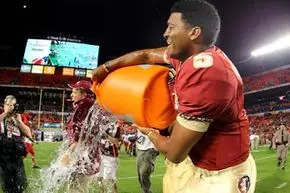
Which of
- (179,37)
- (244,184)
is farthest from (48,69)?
(244,184)

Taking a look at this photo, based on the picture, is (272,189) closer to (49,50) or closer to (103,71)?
(103,71)

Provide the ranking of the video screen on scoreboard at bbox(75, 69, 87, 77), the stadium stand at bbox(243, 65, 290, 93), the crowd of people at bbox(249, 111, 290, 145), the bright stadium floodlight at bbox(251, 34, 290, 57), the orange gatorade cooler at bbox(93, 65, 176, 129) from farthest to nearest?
the stadium stand at bbox(243, 65, 290, 93) < the video screen on scoreboard at bbox(75, 69, 87, 77) < the bright stadium floodlight at bbox(251, 34, 290, 57) < the crowd of people at bbox(249, 111, 290, 145) < the orange gatorade cooler at bbox(93, 65, 176, 129)

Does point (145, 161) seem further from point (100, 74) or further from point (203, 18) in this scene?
point (203, 18)

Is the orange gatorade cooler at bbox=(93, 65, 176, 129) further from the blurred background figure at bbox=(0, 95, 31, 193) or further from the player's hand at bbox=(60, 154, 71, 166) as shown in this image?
the blurred background figure at bbox=(0, 95, 31, 193)

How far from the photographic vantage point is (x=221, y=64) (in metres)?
2.03

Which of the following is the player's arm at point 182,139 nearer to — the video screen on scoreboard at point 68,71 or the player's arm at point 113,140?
the player's arm at point 113,140

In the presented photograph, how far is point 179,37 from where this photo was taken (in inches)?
88.1

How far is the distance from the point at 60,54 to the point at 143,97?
43869mm

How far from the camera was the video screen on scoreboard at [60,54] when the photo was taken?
44500 millimetres

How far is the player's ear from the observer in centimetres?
220

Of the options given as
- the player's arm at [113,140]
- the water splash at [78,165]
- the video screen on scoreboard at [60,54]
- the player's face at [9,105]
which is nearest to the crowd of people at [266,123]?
the video screen on scoreboard at [60,54]

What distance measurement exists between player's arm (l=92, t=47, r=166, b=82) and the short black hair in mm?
723

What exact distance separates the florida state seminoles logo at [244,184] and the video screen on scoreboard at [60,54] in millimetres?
42906

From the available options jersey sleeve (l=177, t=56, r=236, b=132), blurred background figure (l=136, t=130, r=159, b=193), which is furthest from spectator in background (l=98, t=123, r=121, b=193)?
jersey sleeve (l=177, t=56, r=236, b=132)
